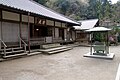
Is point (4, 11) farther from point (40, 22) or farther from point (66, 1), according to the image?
point (66, 1)

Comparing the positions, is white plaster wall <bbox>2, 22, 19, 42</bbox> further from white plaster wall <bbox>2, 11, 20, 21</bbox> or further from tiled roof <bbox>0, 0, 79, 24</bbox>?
tiled roof <bbox>0, 0, 79, 24</bbox>

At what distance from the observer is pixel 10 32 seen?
9.77m

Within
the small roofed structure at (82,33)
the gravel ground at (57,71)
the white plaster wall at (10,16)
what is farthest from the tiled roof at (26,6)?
the small roofed structure at (82,33)

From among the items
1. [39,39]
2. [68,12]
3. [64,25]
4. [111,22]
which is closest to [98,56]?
[39,39]

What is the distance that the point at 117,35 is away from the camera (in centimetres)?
2108

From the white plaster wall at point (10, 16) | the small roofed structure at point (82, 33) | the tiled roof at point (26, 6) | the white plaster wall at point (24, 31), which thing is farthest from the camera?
the small roofed structure at point (82, 33)

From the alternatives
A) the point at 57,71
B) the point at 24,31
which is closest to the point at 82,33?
the point at 24,31

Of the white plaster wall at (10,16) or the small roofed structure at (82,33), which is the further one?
the small roofed structure at (82,33)

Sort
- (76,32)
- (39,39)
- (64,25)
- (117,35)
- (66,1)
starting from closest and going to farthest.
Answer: (39,39) → (64,25) → (117,35) → (76,32) → (66,1)

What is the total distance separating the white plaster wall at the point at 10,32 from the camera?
9320 millimetres

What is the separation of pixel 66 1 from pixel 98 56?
26.9 meters

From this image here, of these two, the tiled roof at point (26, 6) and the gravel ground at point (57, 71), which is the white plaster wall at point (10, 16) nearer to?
the tiled roof at point (26, 6)

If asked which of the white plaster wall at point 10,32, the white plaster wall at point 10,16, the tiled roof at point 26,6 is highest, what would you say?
the tiled roof at point 26,6

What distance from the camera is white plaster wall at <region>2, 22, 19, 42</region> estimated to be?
9.32 metres
